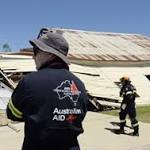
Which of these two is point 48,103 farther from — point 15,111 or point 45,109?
point 15,111

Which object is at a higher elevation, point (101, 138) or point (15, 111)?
point (101, 138)

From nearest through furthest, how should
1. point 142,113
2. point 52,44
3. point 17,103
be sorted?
point 17,103, point 52,44, point 142,113

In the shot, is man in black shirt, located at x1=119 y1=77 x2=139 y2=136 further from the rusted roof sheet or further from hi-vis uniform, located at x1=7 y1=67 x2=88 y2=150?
the rusted roof sheet

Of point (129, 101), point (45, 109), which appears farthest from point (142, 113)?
point (45, 109)

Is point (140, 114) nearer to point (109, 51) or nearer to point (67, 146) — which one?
point (109, 51)

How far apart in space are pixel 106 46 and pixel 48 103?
2569 centimetres

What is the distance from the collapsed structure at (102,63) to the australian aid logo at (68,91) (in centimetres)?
1353

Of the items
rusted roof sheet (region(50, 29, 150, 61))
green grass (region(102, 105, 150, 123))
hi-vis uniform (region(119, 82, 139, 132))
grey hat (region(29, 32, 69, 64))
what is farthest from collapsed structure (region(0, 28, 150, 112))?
grey hat (region(29, 32, 69, 64))

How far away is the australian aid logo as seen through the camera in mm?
3477

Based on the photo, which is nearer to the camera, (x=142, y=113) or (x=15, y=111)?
(x=15, y=111)

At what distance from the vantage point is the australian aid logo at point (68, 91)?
3.48m

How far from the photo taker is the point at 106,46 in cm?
2898

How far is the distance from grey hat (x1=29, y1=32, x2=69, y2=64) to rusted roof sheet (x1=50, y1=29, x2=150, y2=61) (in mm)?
21200

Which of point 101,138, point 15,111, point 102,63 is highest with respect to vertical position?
point 102,63
